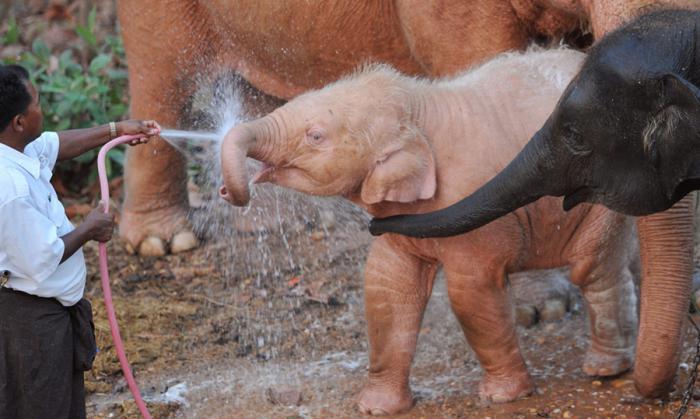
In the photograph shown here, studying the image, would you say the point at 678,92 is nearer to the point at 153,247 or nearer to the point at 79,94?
the point at 153,247

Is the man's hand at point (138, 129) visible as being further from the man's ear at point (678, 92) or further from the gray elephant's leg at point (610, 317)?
→ the man's ear at point (678, 92)

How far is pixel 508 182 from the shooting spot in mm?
4516

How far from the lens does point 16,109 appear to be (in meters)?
4.45

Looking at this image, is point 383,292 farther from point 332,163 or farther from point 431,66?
point 431,66

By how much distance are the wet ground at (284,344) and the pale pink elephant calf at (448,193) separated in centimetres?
20

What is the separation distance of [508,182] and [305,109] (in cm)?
78

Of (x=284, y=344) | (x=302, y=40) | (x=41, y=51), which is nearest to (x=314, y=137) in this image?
(x=284, y=344)

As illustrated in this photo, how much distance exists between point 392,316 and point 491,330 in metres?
0.36

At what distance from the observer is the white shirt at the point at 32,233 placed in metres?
4.30

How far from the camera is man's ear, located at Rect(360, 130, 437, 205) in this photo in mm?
4871

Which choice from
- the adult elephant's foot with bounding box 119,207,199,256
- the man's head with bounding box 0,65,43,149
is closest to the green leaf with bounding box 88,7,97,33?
the adult elephant's foot with bounding box 119,207,199,256

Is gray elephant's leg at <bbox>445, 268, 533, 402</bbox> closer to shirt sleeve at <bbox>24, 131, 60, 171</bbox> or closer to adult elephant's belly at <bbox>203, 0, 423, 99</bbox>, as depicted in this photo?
shirt sleeve at <bbox>24, 131, 60, 171</bbox>

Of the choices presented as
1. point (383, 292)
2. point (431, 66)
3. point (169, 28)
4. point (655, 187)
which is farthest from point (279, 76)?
point (655, 187)

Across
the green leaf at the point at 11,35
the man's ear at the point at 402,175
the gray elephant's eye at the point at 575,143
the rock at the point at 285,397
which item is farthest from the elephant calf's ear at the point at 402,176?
the green leaf at the point at 11,35
